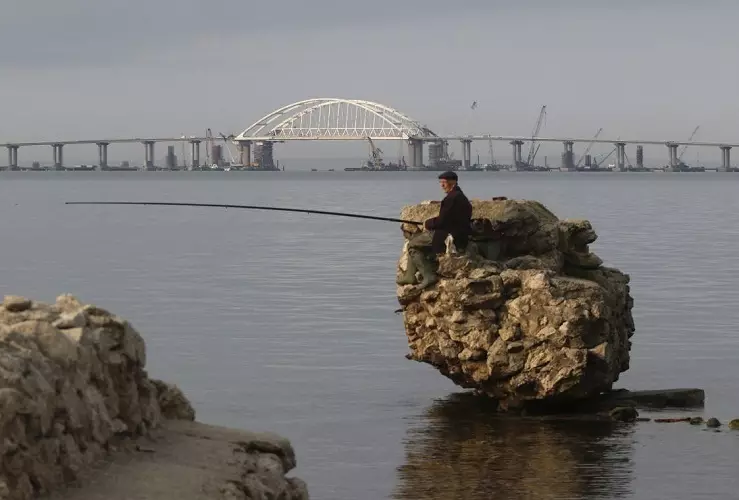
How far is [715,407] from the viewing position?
16703 millimetres

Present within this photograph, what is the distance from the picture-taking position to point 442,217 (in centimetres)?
1466

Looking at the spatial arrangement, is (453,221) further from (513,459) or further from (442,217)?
(513,459)

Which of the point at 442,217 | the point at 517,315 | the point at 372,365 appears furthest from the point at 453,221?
the point at 372,365

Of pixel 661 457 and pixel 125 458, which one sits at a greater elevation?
pixel 125 458

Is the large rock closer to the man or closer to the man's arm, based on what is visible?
the man

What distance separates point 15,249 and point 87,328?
4238cm

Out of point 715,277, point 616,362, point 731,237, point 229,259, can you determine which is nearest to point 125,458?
point 616,362

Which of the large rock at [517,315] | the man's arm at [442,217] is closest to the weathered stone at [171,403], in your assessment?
the man's arm at [442,217]

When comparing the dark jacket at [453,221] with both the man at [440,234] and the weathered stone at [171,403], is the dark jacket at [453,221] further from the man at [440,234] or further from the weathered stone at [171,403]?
the weathered stone at [171,403]

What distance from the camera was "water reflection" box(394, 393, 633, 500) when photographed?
40.7 feet

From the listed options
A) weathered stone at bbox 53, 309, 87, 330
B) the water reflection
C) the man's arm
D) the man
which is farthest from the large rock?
weathered stone at bbox 53, 309, 87, 330

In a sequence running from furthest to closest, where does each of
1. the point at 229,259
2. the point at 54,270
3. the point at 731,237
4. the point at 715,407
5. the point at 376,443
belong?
the point at 731,237 < the point at 229,259 < the point at 54,270 < the point at 715,407 < the point at 376,443

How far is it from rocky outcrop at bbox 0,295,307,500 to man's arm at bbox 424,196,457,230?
642 cm

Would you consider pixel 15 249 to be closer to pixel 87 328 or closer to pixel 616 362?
pixel 616 362
